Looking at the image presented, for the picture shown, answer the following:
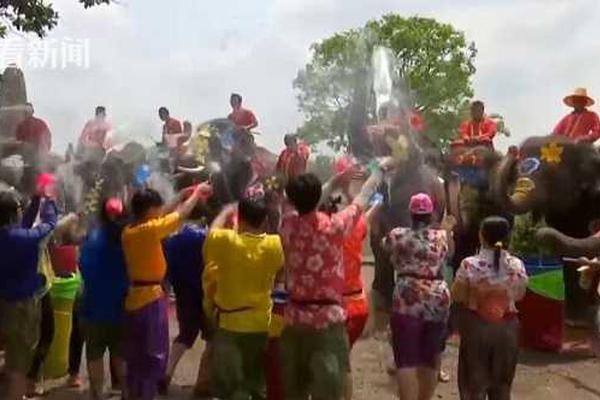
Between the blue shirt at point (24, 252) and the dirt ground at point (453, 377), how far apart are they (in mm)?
1306

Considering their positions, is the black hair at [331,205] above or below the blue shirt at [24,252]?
above

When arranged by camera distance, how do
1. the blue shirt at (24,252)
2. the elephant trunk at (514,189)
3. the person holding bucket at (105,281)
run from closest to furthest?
the blue shirt at (24,252) < the person holding bucket at (105,281) < the elephant trunk at (514,189)

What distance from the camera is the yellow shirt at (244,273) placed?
6012 millimetres

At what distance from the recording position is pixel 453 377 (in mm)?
8422

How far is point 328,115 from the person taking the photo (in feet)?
34.3

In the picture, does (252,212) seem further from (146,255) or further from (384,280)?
(384,280)

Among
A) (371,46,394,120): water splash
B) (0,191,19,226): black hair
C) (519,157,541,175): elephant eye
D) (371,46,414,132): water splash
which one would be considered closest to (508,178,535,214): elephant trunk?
(519,157,541,175): elephant eye

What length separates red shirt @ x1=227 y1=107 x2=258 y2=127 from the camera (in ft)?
39.9

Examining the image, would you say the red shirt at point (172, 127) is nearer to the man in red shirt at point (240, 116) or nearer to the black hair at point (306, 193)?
the man in red shirt at point (240, 116)

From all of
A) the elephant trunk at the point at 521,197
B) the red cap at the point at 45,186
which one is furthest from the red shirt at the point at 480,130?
the red cap at the point at 45,186

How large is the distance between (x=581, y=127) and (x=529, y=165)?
2.11ft

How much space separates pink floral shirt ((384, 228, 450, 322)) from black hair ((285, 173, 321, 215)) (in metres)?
0.79

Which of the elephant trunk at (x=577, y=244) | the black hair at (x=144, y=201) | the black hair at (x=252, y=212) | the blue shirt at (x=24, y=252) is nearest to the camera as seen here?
the black hair at (x=252, y=212)

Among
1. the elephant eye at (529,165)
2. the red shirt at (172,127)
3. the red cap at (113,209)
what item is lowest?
the red cap at (113,209)
